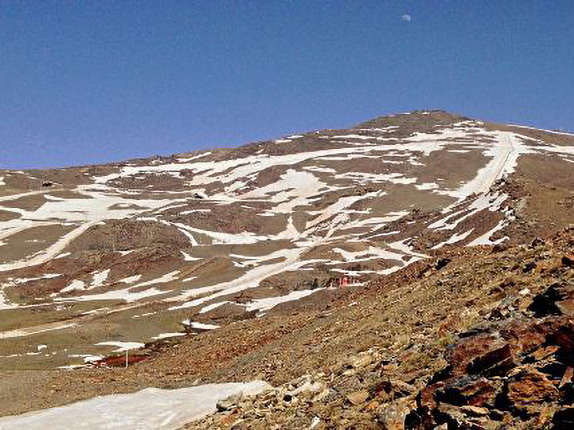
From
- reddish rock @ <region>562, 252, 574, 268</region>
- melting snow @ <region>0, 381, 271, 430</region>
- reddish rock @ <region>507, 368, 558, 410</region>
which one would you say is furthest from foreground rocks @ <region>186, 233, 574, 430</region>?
melting snow @ <region>0, 381, 271, 430</region>

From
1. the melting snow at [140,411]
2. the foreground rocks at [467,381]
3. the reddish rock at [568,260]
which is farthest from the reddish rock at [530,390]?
the melting snow at [140,411]

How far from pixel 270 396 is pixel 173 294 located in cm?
6151

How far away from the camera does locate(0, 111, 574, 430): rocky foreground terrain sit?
36.4 ft

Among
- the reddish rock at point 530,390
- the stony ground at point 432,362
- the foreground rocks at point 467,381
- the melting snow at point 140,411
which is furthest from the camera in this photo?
the melting snow at point 140,411

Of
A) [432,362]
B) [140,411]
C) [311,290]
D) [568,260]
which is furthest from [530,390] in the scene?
[311,290]

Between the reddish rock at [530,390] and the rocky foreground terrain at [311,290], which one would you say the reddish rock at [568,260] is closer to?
the rocky foreground terrain at [311,290]

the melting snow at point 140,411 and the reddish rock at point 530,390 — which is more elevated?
the reddish rock at point 530,390

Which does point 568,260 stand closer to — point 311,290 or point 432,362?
point 432,362

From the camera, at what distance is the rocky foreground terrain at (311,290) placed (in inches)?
437

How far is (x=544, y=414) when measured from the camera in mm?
8633

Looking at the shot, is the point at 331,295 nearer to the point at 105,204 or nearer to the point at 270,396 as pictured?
the point at 270,396

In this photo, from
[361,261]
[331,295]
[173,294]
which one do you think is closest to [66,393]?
[331,295]

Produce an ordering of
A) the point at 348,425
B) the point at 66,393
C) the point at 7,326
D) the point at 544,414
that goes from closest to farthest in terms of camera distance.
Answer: the point at 544,414, the point at 348,425, the point at 66,393, the point at 7,326

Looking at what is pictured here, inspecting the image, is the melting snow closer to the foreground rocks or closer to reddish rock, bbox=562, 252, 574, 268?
Result: the foreground rocks
